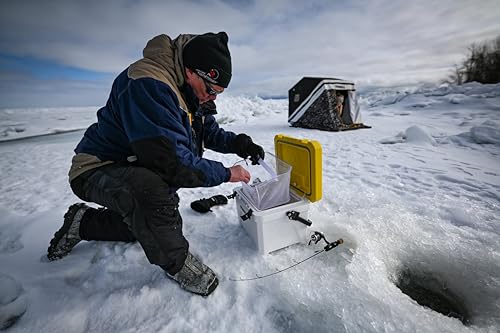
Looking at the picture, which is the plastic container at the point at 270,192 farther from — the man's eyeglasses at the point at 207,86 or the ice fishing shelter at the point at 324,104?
the ice fishing shelter at the point at 324,104

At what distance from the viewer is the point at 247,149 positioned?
5.12ft

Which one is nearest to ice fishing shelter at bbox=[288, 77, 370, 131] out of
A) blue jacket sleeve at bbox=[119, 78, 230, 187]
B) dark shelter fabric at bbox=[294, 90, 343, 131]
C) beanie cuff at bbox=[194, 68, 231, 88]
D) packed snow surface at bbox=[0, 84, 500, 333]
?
dark shelter fabric at bbox=[294, 90, 343, 131]

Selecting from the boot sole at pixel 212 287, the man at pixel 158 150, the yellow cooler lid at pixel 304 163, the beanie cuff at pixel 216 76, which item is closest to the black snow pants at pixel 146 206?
the man at pixel 158 150

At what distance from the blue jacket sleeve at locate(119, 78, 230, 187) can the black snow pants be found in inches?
3.1

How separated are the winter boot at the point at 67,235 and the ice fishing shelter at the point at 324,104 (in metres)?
5.55

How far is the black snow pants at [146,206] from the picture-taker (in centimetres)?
102

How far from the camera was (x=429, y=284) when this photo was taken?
1206 mm

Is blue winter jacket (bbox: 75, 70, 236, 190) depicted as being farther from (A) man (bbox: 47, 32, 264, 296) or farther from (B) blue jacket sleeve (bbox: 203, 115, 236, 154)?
(B) blue jacket sleeve (bbox: 203, 115, 236, 154)

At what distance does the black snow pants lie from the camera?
1018 mm

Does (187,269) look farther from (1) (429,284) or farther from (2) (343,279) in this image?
(1) (429,284)

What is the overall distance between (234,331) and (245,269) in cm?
35

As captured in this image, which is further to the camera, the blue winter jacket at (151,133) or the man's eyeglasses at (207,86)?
the man's eyeglasses at (207,86)

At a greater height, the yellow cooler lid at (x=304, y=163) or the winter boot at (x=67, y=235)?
the yellow cooler lid at (x=304, y=163)

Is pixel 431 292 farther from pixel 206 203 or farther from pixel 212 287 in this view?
pixel 206 203
